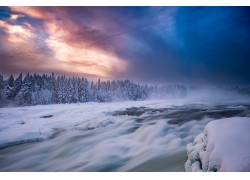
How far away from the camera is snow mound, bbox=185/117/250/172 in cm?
169

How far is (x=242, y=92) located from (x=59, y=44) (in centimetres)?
322

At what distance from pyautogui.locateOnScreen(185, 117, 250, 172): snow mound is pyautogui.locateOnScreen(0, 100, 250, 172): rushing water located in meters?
0.34

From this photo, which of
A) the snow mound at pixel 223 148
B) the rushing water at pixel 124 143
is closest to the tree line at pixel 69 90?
the rushing water at pixel 124 143

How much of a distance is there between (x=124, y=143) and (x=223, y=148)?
4.67 feet

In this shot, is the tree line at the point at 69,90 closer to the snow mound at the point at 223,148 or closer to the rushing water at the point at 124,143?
the rushing water at the point at 124,143

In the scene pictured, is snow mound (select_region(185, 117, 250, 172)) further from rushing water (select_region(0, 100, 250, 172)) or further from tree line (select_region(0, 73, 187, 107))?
tree line (select_region(0, 73, 187, 107))

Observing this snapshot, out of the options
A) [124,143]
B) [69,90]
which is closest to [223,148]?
[124,143]

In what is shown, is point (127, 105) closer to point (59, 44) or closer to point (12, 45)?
point (59, 44)

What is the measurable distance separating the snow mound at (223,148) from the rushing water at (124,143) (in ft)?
1.10

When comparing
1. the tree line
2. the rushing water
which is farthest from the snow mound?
the tree line

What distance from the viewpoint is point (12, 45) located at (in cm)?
304

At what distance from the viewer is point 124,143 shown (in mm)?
2768

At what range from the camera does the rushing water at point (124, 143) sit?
2.41 metres

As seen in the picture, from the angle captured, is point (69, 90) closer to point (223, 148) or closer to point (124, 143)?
point (124, 143)
